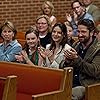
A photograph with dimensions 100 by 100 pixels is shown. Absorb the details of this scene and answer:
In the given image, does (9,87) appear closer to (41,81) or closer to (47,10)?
(41,81)

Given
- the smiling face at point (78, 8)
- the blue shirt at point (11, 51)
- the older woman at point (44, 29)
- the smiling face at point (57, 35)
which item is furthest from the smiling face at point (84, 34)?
the smiling face at point (78, 8)

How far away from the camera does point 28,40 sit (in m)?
5.63

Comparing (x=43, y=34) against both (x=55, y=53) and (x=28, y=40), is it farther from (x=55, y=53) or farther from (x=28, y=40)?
(x=55, y=53)

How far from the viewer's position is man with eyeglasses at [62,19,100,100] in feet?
14.8

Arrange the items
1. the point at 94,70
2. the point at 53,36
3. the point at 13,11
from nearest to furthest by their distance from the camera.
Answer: the point at 94,70, the point at 53,36, the point at 13,11

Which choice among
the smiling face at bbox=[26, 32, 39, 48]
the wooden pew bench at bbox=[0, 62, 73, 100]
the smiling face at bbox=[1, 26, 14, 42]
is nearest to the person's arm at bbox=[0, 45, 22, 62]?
the smiling face at bbox=[1, 26, 14, 42]

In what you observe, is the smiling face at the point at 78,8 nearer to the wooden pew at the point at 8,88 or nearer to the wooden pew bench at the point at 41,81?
the wooden pew bench at the point at 41,81

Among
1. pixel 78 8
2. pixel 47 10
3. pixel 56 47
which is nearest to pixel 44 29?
pixel 56 47

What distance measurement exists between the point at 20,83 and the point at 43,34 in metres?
1.97

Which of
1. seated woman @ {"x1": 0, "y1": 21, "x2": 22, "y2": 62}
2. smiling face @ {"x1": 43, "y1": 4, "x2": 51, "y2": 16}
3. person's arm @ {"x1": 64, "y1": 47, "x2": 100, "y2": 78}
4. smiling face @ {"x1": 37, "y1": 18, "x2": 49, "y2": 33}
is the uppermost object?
smiling face @ {"x1": 43, "y1": 4, "x2": 51, "y2": 16}

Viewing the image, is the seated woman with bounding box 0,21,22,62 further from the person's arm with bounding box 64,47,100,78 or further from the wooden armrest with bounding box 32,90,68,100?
the wooden armrest with bounding box 32,90,68,100

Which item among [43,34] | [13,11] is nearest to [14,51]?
[43,34]

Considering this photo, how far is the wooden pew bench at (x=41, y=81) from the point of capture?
13.7 ft

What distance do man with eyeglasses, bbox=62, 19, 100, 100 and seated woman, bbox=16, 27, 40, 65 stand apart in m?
0.68
